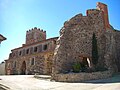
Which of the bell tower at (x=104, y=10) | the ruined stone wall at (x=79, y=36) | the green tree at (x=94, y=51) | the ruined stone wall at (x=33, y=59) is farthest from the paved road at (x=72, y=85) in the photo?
the ruined stone wall at (x=33, y=59)

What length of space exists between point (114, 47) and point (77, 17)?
7.28 meters

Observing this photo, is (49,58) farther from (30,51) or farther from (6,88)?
(6,88)

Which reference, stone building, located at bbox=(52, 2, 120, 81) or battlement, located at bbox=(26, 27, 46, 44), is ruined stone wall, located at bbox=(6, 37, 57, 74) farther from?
battlement, located at bbox=(26, 27, 46, 44)

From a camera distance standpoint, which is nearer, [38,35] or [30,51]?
[30,51]

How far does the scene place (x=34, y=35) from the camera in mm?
47875

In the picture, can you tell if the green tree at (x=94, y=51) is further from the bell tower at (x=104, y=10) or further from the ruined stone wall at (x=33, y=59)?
the ruined stone wall at (x=33, y=59)

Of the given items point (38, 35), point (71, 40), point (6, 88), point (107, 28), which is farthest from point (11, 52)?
point (6, 88)

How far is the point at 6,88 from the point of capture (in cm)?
1334

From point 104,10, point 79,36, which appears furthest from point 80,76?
point 104,10

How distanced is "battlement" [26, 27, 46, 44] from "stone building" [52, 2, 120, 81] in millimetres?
24712

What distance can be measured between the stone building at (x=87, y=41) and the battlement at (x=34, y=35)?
81.1 feet

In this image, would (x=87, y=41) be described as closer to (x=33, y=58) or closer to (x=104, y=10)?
(x=104, y=10)

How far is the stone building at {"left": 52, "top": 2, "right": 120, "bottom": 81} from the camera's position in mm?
21875

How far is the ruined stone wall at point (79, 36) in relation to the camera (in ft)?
73.5
